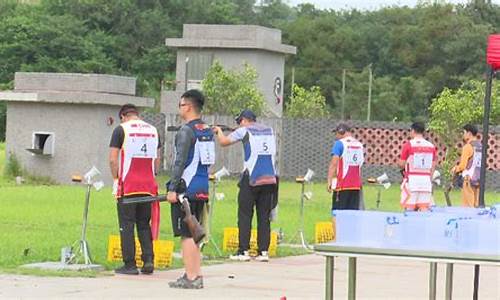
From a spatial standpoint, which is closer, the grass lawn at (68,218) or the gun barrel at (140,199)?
the gun barrel at (140,199)

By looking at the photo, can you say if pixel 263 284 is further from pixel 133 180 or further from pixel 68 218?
pixel 68 218

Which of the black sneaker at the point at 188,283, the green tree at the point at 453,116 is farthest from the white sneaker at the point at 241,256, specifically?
the green tree at the point at 453,116

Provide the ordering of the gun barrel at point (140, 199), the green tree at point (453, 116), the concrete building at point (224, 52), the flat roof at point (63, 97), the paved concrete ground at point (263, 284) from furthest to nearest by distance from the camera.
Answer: the concrete building at point (224, 52) → the green tree at point (453, 116) → the flat roof at point (63, 97) → the gun barrel at point (140, 199) → the paved concrete ground at point (263, 284)

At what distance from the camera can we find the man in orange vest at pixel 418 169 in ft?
59.9

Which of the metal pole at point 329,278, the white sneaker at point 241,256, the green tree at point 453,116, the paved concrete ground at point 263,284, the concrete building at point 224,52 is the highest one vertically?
the concrete building at point 224,52

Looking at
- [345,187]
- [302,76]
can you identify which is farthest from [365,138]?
[302,76]

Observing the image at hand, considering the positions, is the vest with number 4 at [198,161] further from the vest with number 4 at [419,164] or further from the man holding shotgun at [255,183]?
the vest with number 4 at [419,164]

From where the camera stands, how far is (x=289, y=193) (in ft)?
107

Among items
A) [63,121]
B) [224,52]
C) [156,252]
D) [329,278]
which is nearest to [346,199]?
[156,252]

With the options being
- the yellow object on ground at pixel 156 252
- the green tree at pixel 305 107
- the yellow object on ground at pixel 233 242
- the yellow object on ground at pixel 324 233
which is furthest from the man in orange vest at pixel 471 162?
the green tree at pixel 305 107

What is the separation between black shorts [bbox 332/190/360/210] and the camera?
17969mm

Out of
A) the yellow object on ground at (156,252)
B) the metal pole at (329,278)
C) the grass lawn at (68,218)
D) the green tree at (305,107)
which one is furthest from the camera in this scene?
the green tree at (305,107)

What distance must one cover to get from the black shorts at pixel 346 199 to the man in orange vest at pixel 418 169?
0.77 meters

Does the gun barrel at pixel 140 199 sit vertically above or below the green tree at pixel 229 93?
below
